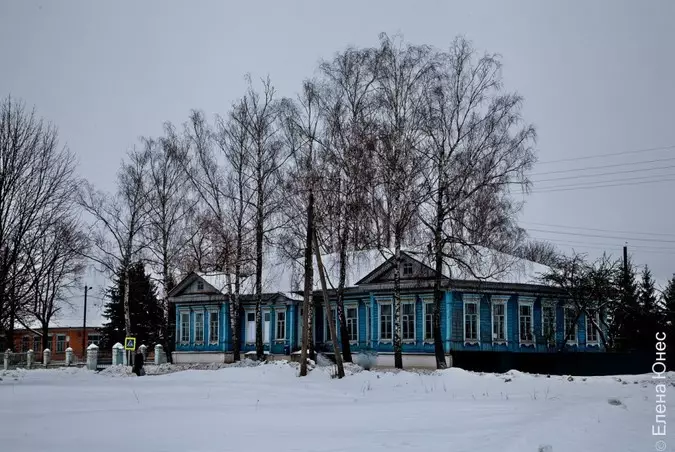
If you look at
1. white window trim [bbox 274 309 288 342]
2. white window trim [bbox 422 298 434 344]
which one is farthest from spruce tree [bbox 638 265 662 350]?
white window trim [bbox 274 309 288 342]

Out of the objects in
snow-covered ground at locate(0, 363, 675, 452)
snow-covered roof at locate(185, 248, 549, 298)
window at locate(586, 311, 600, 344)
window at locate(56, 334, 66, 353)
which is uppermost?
snow-covered roof at locate(185, 248, 549, 298)

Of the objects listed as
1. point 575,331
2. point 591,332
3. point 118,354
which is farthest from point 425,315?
point 118,354

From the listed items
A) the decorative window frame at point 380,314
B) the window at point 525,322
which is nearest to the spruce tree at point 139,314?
the decorative window frame at point 380,314

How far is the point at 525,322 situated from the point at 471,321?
10.4ft

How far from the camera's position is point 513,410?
15.9 meters

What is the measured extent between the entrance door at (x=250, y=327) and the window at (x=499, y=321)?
1430cm

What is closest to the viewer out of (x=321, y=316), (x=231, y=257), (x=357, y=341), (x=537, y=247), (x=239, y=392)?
(x=239, y=392)

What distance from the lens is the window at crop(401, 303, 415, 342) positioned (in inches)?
1418

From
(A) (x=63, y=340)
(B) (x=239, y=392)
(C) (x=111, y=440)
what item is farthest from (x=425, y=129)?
(A) (x=63, y=340)

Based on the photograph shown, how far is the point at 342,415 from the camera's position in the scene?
50.1ft

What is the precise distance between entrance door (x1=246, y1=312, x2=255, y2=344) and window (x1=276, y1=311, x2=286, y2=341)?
1498mm

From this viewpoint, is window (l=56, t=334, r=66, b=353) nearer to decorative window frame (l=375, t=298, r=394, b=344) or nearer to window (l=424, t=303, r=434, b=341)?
decorative window frame (l=375, t=298, r=394, b=344)

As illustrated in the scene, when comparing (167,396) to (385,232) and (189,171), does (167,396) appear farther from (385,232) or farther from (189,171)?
(189,171)

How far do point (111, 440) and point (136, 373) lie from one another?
19.5 meters
